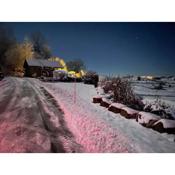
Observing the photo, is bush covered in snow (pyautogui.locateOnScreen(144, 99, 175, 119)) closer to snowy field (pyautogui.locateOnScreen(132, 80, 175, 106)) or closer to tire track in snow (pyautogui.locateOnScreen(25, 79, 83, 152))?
snowy field (pyautogui.locateOnScreen(132, 80, 175, 106))

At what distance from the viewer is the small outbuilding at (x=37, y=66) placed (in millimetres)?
3276

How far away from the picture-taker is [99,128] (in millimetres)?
2945

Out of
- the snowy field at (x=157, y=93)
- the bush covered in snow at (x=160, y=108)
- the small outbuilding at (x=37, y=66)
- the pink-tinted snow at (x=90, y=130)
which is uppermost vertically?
the small outbuilding at (x=37, y=66)

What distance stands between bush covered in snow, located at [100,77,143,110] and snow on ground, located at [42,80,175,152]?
212 millimetres

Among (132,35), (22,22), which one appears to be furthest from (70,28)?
(132,35)

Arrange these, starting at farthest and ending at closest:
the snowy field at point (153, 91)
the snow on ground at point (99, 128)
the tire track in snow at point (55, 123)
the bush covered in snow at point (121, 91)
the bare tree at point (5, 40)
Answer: the bush covered in snow at point (121, 91)
the snowy field at point (153, 91)
the bare tree at point (5, 40)
the snow on ground at point (99, 128)
the tire track in snow at point (55, 123)

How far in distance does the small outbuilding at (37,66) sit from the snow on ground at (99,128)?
22 centimetres

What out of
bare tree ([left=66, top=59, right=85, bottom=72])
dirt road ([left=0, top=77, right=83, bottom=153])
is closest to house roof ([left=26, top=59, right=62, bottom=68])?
bare tree ([left=66, top=59, right=85, bottom=72])

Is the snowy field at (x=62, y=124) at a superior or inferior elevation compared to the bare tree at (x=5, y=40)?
inferior

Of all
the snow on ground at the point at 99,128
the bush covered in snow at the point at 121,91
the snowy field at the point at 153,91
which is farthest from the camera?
the bush covered in snow at the point at 121,91

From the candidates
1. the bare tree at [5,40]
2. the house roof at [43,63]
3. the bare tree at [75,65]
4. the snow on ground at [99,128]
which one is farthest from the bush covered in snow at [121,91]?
the bare tree at [5,40]

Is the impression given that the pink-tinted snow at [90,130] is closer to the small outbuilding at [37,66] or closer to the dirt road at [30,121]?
the dirt road at [30,121]

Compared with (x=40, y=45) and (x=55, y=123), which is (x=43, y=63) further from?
(x=55, y=123)
